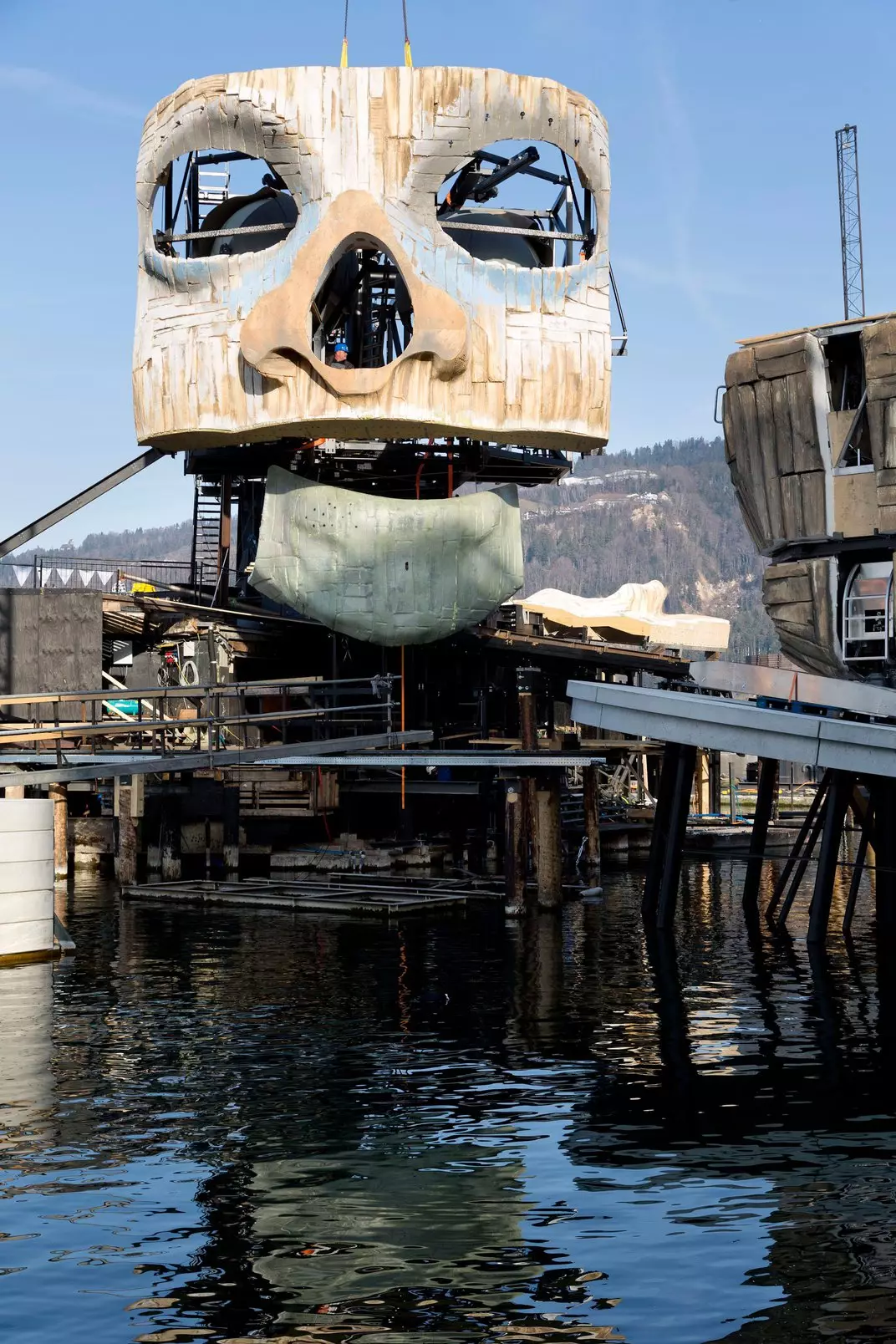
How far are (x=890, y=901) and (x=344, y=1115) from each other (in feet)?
59.0

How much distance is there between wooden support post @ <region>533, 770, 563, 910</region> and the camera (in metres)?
36.8

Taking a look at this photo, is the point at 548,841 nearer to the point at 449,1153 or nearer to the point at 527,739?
the point at 527,739

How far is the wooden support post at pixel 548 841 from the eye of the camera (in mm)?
36812

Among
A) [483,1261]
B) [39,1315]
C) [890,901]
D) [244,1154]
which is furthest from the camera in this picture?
[890,901]

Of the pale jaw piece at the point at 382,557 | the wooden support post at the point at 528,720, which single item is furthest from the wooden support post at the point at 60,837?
the wooden support post at the point at 528,720

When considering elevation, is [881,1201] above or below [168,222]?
below

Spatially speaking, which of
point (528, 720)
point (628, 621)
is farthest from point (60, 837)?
point (628, 621)

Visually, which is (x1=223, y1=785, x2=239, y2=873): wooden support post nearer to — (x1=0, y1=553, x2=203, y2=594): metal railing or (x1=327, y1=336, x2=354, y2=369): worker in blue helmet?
(x1=0, y1=553, x2=203, y2=594): metal railing

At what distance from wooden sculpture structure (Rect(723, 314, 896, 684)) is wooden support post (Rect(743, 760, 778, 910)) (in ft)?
18.5

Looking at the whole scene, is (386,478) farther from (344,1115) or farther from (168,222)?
(344,1115)

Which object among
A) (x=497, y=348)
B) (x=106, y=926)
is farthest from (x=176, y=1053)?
(x=497, y=348)

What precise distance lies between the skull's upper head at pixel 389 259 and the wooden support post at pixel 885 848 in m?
12.4

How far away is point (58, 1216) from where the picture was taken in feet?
44.5

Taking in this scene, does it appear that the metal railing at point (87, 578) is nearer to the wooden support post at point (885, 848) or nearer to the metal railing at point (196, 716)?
the metal railing at point (196, 716)
